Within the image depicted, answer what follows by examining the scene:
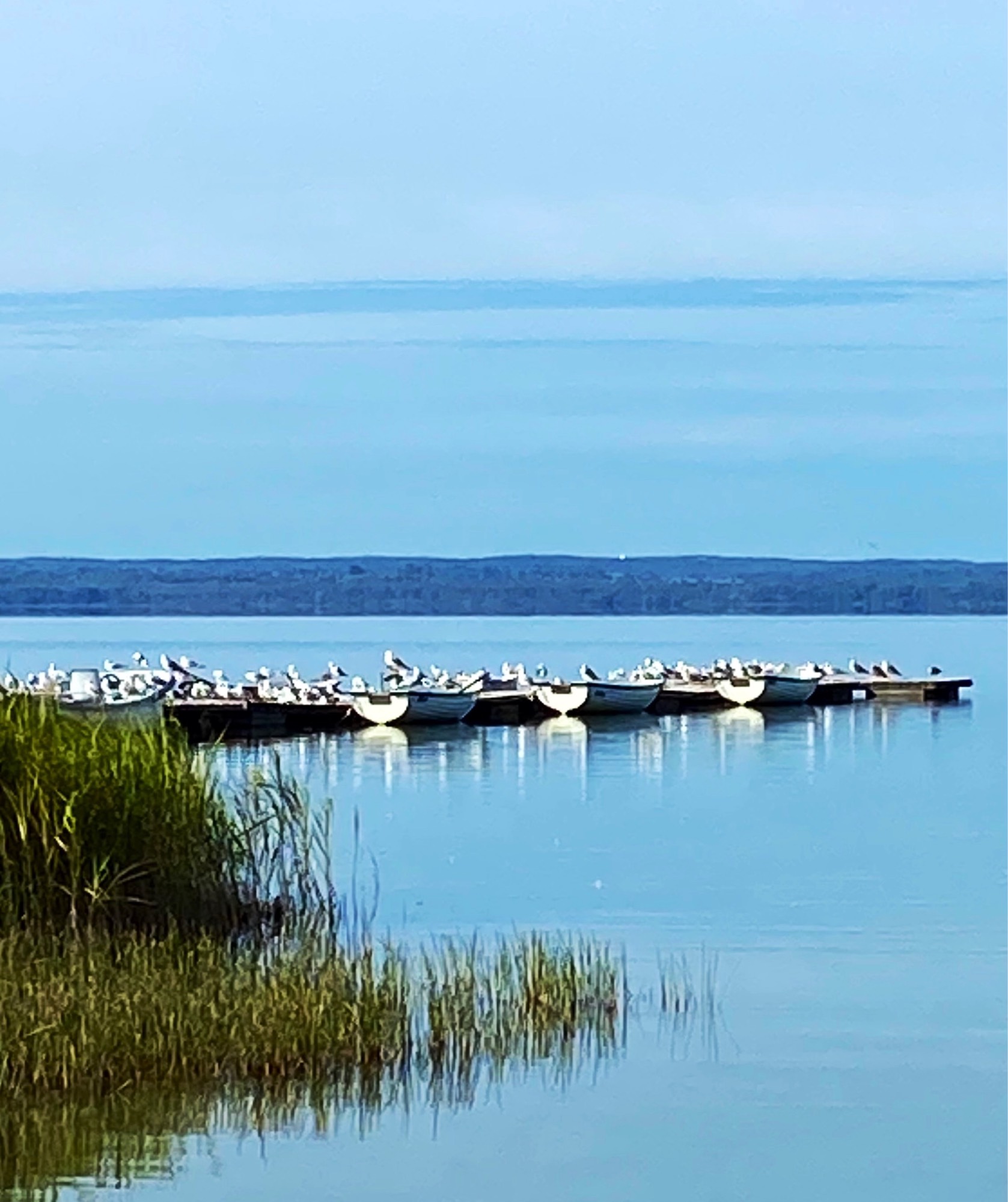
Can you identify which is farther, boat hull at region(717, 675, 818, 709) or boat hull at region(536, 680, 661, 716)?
boat hull at region(717, 675, 818, 709)

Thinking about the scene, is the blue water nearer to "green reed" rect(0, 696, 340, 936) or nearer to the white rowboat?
the white rowboat

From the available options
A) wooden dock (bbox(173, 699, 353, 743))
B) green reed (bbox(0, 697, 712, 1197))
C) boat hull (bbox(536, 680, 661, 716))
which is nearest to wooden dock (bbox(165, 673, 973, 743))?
wooden dock (bbox(173, 699, 353, 743))

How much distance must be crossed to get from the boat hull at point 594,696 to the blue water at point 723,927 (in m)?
0.85

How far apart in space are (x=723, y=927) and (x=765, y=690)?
3459 cm

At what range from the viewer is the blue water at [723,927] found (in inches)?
539

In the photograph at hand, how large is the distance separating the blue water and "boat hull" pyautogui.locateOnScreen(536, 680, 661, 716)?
853mm

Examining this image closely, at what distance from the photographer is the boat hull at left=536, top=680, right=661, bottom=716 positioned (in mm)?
53219

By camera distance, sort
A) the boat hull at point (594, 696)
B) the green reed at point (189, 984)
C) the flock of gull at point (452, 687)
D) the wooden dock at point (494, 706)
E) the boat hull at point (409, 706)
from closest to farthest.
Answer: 1. the green reed at point (189, 984)
2. the wooden dock at point (494, 706)
3. the flock of gull at point (452, 687)
4. the boat hull at point (409, 706)
5. the boat hull at point (594, 696)

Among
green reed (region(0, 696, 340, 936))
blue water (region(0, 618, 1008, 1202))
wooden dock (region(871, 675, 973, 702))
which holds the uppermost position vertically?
green reed (region(0, 696, 340, 936))

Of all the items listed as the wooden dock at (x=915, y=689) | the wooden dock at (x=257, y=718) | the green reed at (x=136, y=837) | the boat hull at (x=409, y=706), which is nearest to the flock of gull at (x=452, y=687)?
the boat hull at (x=409, y=706)

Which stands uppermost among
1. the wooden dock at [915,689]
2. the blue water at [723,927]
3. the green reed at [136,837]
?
the green reed at [136,837]

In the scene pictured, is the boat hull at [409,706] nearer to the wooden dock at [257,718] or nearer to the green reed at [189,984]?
the wooden dock at [257,718]

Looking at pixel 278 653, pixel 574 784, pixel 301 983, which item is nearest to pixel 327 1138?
pixel 301 983

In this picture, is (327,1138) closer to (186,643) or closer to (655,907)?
(655,907)
